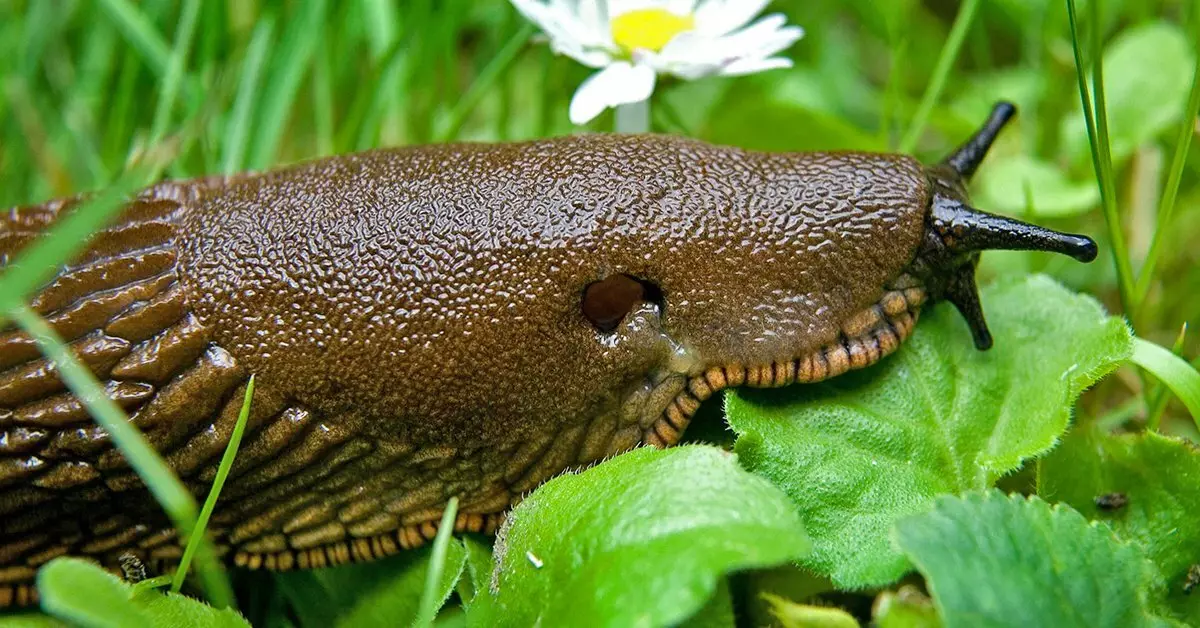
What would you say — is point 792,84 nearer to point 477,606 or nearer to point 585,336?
point 585,336

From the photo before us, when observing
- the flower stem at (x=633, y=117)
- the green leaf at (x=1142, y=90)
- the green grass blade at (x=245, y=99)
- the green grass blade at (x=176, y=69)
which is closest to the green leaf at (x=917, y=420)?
the flower stem at (x=633, y=117)

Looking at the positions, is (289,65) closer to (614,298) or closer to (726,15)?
(726,15)

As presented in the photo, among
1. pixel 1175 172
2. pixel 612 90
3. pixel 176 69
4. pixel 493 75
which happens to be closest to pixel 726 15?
pixel 612 90

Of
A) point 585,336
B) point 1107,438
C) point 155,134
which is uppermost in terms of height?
point 155,134

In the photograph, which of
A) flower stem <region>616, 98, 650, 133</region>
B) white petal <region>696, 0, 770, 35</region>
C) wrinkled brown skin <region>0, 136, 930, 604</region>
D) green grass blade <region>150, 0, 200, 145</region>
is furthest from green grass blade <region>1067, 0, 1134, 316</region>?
green grass blade <region>150, 0, 200, 145</region>

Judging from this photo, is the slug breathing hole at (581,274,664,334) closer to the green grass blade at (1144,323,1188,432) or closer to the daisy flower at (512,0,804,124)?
the daisy flower at (512,0,804,124)

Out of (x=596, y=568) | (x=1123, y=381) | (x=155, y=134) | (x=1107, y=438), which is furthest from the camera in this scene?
(x=155, y=134)

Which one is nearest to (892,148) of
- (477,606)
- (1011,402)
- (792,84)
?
(792,84)

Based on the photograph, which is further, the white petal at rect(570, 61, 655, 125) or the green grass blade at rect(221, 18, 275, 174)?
the green grass blade at rect(221, 18, 275, 174)
